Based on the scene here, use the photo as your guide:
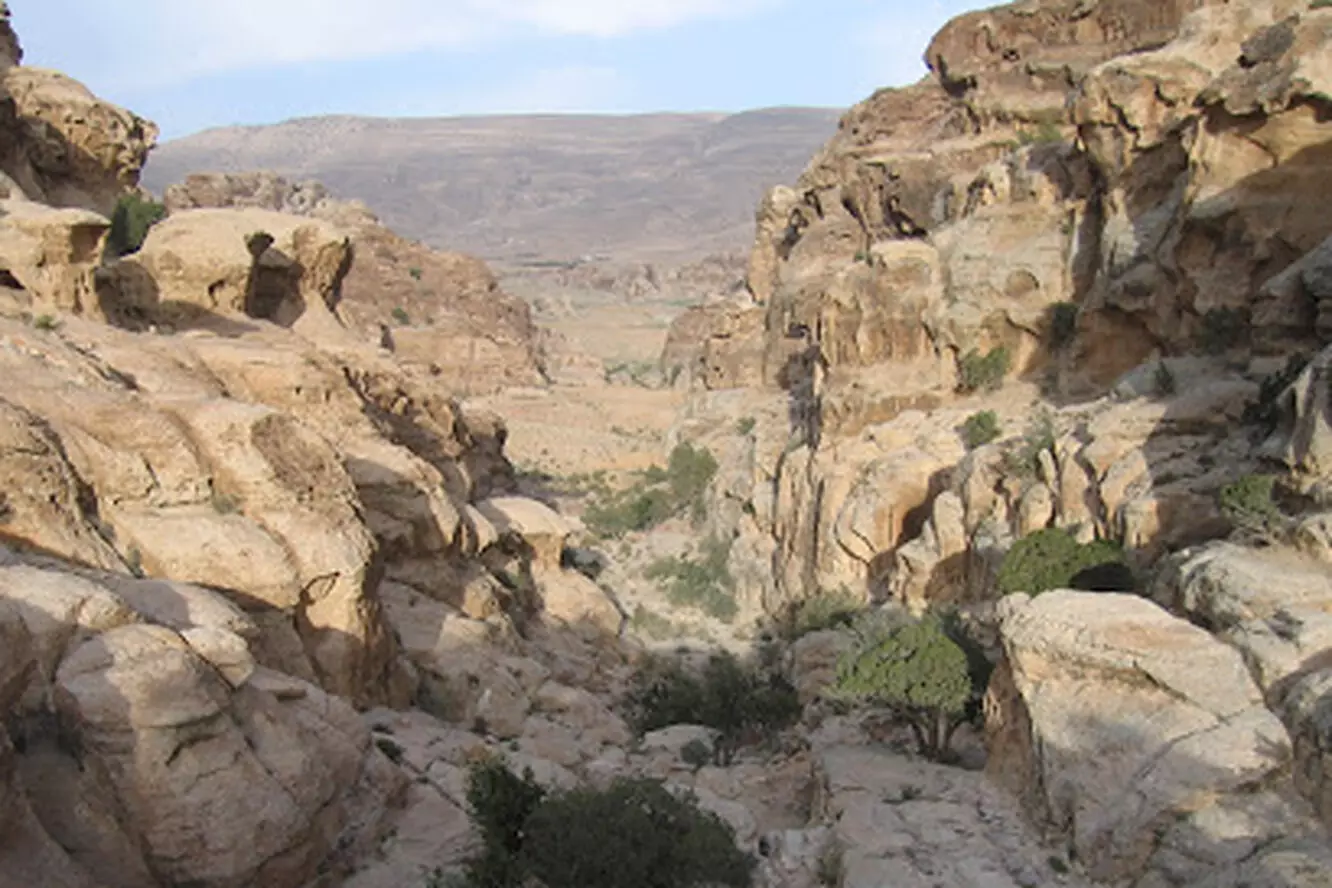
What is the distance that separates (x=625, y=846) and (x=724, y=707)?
25.5 feet

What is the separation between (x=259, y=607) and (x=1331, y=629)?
1089cm

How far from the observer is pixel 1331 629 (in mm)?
9219

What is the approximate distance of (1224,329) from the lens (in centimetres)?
1864

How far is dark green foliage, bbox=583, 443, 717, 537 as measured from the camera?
35844 mm

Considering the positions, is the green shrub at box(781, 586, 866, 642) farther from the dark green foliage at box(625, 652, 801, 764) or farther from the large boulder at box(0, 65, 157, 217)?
the large boulder at box(0, 65, 157, 217)

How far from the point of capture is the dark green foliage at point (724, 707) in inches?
669

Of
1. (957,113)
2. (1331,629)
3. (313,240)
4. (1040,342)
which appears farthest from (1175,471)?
(957,113)

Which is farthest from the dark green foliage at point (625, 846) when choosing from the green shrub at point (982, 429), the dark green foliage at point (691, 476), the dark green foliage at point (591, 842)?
the dark green foliage at point (691, 476)

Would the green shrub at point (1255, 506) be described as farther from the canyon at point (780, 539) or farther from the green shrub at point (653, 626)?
the green shrub at point (653, 626)

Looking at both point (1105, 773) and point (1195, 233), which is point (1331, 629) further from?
point (1195, 233)

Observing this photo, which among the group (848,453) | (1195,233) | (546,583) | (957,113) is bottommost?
(546,583)

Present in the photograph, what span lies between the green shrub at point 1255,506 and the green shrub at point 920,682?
3485 millimetres

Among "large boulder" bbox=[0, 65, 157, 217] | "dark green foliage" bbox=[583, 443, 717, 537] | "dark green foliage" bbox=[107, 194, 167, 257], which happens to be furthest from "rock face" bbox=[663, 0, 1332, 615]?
"large boulder" bbox=[0, 65, 157, 217]

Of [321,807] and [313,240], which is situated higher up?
[313,240]
